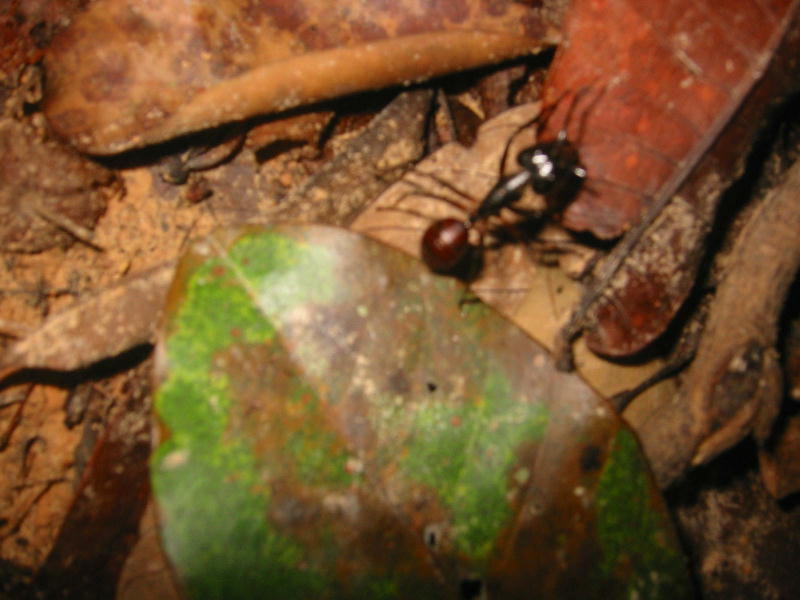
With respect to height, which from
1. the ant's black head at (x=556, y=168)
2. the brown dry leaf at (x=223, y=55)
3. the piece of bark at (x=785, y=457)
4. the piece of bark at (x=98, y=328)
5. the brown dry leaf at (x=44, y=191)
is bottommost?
the piece of bark at (x=785, y=457)

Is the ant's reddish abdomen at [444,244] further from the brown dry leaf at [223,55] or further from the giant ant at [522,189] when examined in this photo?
the brown dry leaf at [223,55]

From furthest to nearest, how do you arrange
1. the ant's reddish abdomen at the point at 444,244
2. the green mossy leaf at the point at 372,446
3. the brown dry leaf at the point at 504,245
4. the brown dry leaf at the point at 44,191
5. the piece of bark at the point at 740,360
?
the brown dry leaf at the point at 44,191, the brown dry leaf at the point at 504,245, the ant's reddish abdomen at the point at 444,244, the piece of bark at the point at 740,360, the green mossy leaf at the point at 372,446

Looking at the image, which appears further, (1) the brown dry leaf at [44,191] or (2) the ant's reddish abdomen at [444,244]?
(1) the brown dry leaf at [44,191]

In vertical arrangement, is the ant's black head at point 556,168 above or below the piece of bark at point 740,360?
above

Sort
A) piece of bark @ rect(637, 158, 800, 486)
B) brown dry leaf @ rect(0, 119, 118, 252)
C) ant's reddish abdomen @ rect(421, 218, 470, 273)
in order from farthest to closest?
1. brown dry leaf @ rect(0, 119, 118, 252)
2. ant's reddish abdomen @ rect(421, 218, 470, 273)
3. piece of bark @ rect(637, 158, 800, 486)

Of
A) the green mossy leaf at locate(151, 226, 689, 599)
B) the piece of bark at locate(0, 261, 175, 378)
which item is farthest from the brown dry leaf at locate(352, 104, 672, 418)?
the piece of bark at locate(0, 261, 175, 378)

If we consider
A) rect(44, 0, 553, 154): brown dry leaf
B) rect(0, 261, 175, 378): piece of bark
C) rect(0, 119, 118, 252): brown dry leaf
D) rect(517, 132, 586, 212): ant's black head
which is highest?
rect(44, 0, 553, 154): brown dry leaf

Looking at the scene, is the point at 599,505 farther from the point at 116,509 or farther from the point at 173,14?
the point at 173,14

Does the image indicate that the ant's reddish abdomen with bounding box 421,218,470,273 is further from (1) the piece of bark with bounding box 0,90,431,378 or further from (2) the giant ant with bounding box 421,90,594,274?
(1) the piece of bark with bounding box 0,90,431,378

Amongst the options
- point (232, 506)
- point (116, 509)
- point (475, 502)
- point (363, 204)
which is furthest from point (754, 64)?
point (116, 509)

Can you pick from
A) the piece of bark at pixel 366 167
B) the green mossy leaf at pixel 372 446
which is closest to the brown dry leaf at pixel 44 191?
the piece of bark at pixel 366 167
